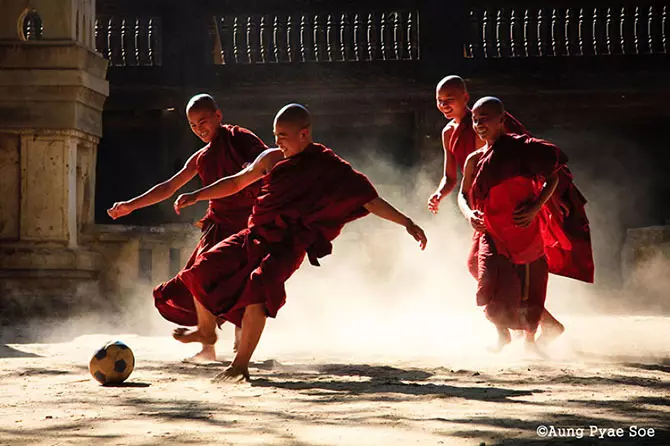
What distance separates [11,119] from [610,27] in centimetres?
696

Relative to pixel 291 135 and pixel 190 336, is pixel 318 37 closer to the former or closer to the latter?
pixel 190 336

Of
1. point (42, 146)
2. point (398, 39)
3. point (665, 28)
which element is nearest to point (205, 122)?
point (42, 146)

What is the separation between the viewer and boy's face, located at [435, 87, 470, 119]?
7547 mm

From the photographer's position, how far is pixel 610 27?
526 inches

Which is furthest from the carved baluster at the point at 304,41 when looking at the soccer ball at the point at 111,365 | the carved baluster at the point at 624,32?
the soccer ball at the point at 111,365

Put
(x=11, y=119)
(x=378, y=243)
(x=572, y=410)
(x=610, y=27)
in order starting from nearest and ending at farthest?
(x=572, y=410) < (x=11, y=119) < (x=378, y=243) < (x=610, y=27)

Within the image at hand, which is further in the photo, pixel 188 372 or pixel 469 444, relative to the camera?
pixel 188 372

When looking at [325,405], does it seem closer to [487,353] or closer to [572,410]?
[572,410]

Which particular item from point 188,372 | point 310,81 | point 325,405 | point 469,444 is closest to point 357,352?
point 188,372

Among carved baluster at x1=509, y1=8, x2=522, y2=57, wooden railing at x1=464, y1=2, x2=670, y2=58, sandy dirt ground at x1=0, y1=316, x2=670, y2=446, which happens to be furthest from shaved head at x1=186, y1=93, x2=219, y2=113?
carved baluster at x1=509, y1=8, x2=522, y2=57

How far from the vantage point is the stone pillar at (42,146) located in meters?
9.86

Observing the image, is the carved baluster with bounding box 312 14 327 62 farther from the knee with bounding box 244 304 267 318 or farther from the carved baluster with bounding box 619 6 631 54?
the knee with bounding box 244 304 267 318

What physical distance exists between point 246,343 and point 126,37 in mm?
8605

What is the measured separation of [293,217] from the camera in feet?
19.0
